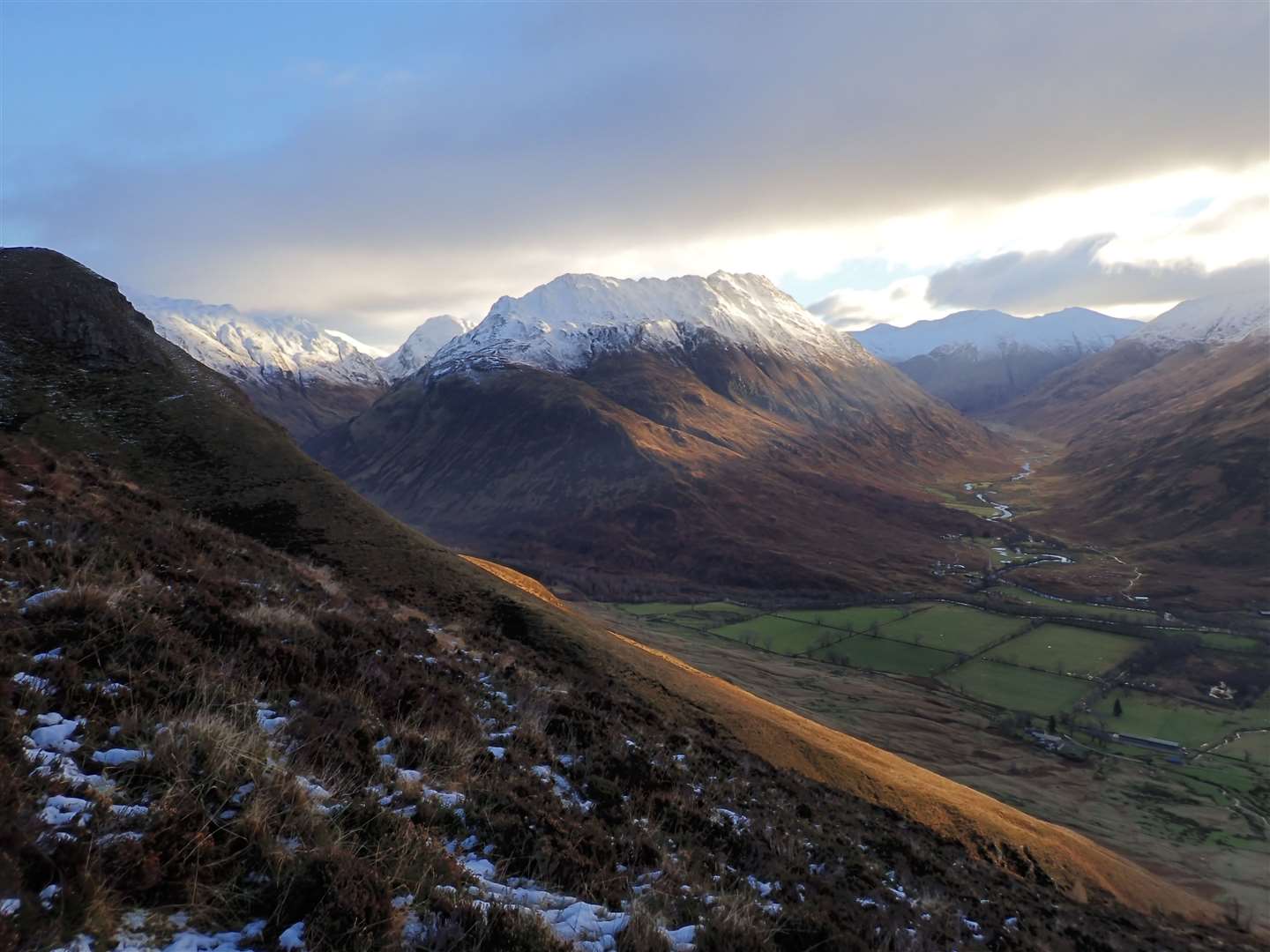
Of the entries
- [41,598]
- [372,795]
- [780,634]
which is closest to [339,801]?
[372,795]

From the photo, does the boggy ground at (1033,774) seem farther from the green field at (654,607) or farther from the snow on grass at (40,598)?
the snow on grass at (40,598)

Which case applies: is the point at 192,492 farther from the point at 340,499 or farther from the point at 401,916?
the point at 401,916

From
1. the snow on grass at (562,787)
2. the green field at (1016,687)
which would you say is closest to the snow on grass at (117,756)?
the snow on grass at (562,787)

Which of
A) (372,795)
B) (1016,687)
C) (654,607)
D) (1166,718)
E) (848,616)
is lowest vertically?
(654,607)

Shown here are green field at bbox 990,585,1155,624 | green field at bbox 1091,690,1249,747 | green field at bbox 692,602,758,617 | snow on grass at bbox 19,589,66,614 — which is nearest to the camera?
snow on grass at bbox 19,589,66,614

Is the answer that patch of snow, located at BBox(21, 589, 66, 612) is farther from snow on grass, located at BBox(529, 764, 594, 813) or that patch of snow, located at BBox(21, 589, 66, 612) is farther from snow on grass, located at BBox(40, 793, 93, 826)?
snow on grass, located at BBox(529, 764, 594, 813)

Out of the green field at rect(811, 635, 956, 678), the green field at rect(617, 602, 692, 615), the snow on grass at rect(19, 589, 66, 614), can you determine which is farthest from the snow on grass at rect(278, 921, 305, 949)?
the green field at rect(617, 602, 692, 615)

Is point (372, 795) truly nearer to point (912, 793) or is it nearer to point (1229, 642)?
point (912, 793)
